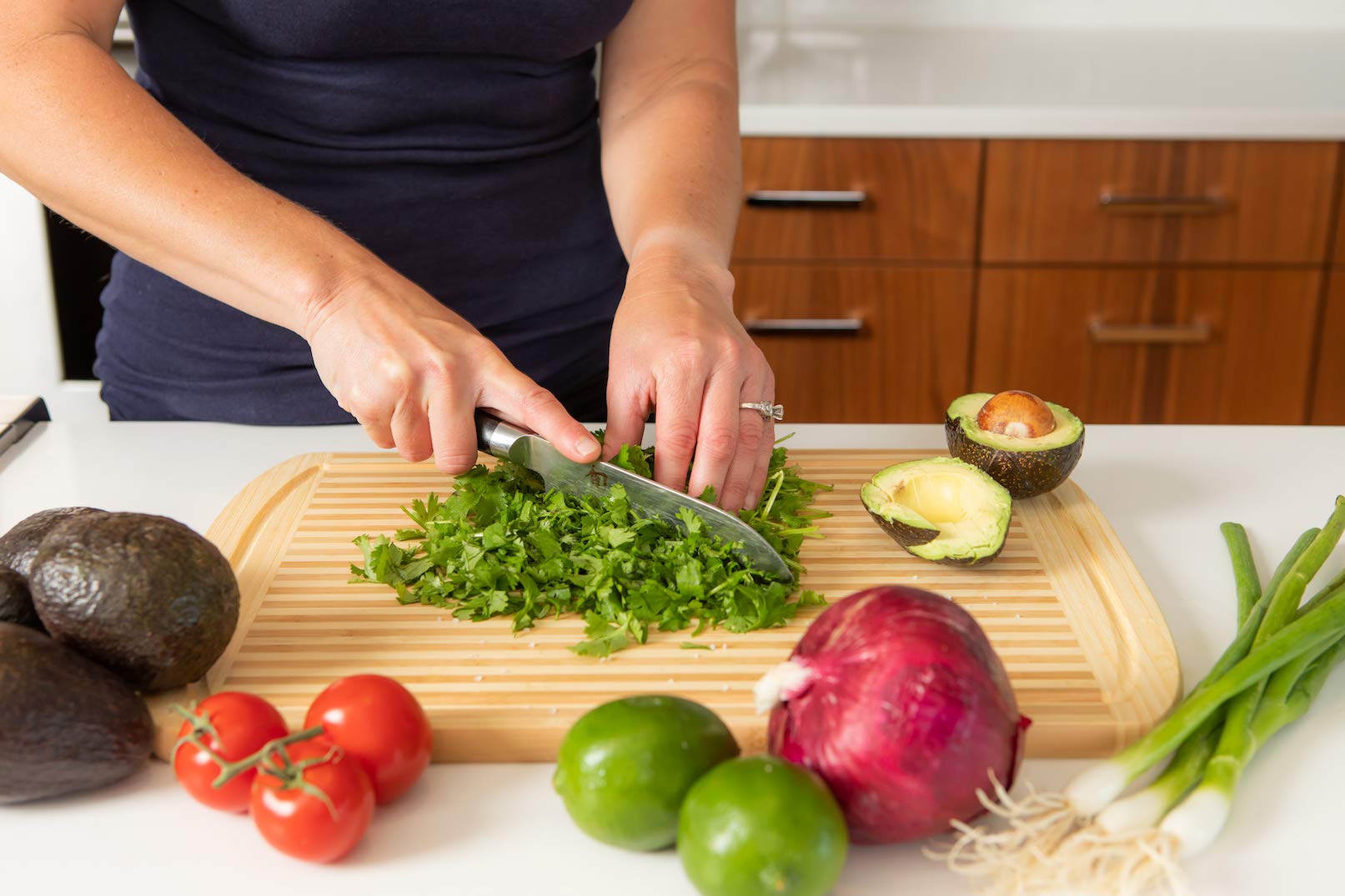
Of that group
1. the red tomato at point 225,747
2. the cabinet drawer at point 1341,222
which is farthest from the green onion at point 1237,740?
the cabinet drawer at point 1341,222

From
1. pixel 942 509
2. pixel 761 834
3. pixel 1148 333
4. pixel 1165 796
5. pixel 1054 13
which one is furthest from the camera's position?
pixel 1054 13

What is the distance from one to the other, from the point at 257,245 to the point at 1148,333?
218 cm

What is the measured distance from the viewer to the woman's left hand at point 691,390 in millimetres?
1327

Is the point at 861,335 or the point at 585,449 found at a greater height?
the point at 585,449

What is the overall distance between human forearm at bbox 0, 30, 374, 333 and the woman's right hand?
4 cm

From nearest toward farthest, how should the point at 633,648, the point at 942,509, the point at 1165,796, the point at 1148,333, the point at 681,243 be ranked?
1. the point at 1165,796
2. the point at 633,648
3. the point at 942,509
4. the point at 681,243
5. the point at 1148,333

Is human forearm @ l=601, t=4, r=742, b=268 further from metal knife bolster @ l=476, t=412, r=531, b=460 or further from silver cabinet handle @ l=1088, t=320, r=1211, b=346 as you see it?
silver cabinet handle @ l=1088, t=320, r=1211, b=346

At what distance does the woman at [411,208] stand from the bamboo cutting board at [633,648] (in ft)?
0.52

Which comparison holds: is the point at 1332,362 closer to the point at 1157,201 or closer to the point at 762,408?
the point at 1157,201

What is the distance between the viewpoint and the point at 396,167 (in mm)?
1663

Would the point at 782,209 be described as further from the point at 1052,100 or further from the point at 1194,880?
the point at 1194,880

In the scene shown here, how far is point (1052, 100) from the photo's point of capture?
2.77 metres

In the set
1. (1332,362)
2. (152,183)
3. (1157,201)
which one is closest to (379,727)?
(152,183)

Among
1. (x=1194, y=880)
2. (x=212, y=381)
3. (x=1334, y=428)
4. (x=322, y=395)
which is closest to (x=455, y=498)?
(x=322, y=395)
